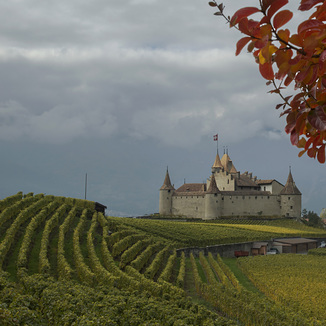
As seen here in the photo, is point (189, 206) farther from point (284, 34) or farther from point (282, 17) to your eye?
point (282, 17)

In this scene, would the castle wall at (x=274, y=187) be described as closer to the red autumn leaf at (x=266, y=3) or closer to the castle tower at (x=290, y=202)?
the castle tower at (x=290, y=202)

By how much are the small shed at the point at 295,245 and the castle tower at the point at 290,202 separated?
22365 mm

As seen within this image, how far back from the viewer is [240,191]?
7431 centimetres

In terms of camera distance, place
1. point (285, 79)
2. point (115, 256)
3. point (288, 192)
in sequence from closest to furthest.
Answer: point (285, 79) < point (115, 256) < point (288, 192)

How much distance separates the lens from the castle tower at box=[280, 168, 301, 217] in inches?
2881

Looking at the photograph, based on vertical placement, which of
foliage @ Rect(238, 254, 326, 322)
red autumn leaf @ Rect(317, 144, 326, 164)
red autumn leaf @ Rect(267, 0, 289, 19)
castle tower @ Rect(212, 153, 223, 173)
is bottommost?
foliage @ Rect(238, 254, 326, 322)

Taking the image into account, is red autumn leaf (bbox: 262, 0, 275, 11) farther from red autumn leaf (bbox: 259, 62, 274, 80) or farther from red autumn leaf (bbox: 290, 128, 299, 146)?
red autumn leaf (bbox: 290, 128, 299, 146)

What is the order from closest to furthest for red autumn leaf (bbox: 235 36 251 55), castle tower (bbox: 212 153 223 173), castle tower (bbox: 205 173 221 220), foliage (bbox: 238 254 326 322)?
red autumn leaf (bbox: 235 36 251 55)
foliage (bbox: 238 254 326 322)
castle tower (bbox: 205 173 221 220)
castle tower (bbox: 212 153 223 173)

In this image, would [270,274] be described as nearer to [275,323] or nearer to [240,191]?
[275,323]

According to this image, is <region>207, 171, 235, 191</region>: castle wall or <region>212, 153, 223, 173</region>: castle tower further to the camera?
<region>212, 153, 223, 173</region>: castle tower

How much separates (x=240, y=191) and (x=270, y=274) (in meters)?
47.5

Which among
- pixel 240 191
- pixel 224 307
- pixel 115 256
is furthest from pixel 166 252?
pixel 240 191

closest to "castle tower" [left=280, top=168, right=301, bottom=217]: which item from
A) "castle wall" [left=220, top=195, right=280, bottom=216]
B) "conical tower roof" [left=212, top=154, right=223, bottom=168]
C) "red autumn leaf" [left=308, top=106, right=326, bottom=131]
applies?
"castle wall" [left=220, top=195, right=280, bottom=216]

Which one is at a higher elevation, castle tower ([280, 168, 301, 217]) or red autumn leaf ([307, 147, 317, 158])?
castle tower ([280, 168, 301, 217])
